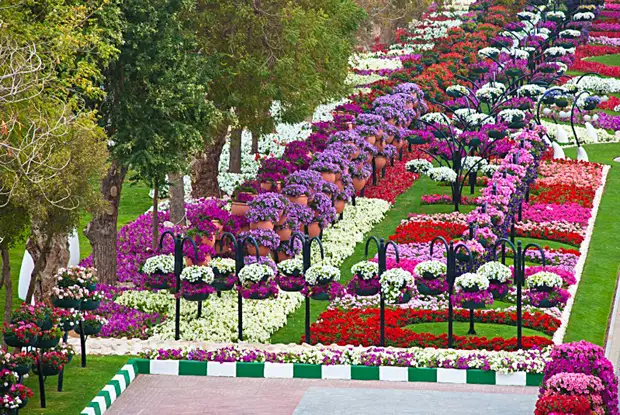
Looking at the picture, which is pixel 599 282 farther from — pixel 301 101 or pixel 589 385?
pixel 589 385

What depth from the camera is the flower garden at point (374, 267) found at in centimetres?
2217

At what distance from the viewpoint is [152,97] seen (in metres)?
26.6

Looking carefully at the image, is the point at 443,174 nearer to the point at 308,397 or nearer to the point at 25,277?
the point at 25,277

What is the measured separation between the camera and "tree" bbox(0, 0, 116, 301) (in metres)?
18.7

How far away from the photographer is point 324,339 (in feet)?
80.0

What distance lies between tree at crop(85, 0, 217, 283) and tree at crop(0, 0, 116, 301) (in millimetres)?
2033

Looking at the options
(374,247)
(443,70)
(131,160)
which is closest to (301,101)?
(374,247)

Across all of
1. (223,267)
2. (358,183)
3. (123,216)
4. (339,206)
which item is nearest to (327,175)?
(339,206)

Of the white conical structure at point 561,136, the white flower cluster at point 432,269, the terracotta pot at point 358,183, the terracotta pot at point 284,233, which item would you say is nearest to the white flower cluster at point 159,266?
the white flower cluster at point 432,269

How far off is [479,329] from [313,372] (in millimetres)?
4372

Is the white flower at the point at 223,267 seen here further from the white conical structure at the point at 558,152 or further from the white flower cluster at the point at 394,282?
the white conical structure at the point at 558,152

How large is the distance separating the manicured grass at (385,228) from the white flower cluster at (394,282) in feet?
6.96

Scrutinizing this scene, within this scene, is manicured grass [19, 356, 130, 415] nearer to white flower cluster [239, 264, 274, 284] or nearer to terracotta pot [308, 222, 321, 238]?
white flower cluster [239, 264, 274, 284]

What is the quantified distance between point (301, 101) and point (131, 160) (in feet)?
22.5
